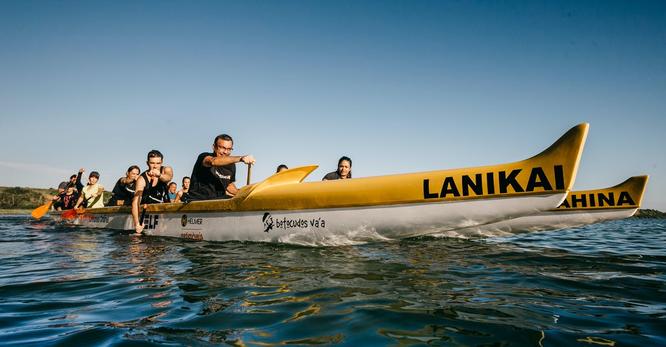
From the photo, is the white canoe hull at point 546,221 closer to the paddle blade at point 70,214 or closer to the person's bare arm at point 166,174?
the person's bare arm at point 166,174

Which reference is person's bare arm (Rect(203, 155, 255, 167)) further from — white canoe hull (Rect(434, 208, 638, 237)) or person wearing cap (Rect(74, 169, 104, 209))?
person wearing cap (Rect(74, 169, 104, 209))

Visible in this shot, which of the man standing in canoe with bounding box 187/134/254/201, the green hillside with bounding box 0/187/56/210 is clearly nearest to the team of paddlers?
the man standing in canoe with bounding box 187/134/254/201

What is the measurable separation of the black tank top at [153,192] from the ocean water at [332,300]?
10.6 ft

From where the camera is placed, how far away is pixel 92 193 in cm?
1275

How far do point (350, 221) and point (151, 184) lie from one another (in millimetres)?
5367

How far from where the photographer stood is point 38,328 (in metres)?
2.34

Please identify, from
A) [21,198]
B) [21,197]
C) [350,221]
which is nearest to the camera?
[350,221]

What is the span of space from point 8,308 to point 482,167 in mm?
4564

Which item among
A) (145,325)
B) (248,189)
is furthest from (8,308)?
(248,189)

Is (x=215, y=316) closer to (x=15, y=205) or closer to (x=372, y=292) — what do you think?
(x=372, y=292)

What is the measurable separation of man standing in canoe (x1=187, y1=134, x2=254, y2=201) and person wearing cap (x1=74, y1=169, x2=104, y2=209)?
24.6 feet

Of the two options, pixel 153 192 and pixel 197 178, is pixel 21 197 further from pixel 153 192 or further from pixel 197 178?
pixel 197 178

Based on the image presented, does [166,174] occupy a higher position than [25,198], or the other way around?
[166,174]

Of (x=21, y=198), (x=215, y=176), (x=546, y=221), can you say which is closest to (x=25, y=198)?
A: (x=21, y=198)
